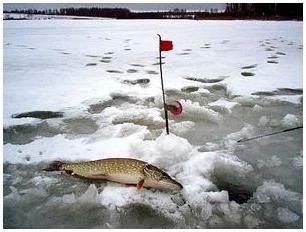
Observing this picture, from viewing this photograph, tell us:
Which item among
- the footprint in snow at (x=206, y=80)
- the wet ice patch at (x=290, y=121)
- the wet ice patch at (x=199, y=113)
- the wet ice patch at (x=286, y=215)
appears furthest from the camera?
the footprint in snow at (x=206, y=80)

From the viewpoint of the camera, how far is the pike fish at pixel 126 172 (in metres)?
2.85

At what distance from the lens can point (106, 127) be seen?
4.21 meters

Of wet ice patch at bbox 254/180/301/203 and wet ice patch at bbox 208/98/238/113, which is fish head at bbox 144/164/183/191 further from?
wet ice patch at bbox 208/98/238/113

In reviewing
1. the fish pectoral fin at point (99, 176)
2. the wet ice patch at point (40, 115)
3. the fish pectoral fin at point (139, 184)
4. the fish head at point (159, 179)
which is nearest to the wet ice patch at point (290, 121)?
the fish head at point (159, 179)

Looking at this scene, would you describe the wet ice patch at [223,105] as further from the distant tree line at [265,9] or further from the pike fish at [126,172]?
the distant tree line at [265,9]

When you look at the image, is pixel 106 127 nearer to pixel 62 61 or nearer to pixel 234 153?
pixel 234 153

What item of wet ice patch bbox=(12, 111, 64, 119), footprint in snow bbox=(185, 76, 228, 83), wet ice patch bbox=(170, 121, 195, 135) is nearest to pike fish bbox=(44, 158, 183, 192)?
wet ice patch bbox=(170, 121, 195, 135)

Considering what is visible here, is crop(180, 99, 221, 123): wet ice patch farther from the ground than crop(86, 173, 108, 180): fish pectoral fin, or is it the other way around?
crop(180, 99, 221, 123): wet ice patch

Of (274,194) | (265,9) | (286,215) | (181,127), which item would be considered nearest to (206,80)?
(181,127)

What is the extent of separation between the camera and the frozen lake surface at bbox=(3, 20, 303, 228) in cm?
272

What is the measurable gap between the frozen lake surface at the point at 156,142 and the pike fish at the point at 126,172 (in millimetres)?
73

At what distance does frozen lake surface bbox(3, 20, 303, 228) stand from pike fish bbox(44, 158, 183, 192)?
0.24ft

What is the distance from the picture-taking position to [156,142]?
12.2 ft

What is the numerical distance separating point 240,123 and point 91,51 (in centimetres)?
716
